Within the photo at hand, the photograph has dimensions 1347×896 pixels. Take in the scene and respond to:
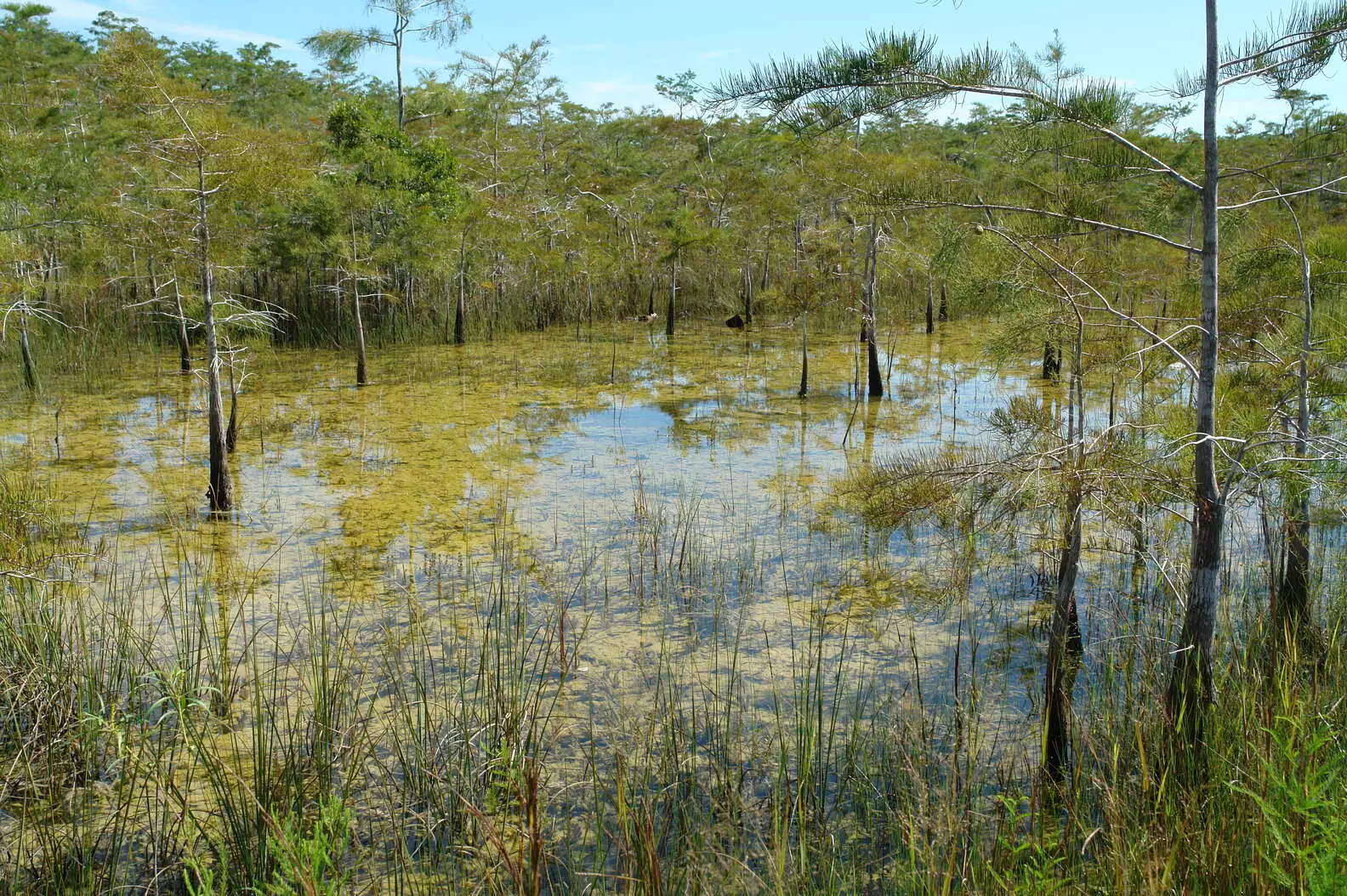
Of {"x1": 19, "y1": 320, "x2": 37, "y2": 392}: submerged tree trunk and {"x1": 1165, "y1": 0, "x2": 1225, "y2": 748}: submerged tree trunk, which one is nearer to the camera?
{"x1": 1165, "y1": 0, "x2": 1225, "y2": 748}: submerged tree trunk

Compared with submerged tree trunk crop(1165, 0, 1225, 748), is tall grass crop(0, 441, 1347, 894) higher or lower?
lower

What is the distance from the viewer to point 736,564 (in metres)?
6.23

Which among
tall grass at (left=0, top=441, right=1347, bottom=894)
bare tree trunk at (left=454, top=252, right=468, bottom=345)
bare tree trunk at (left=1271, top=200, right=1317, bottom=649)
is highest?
bare tree trunk at (left=454, top=252, right=468, bottom=345)

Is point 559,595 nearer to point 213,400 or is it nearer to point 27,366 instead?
point 213,400

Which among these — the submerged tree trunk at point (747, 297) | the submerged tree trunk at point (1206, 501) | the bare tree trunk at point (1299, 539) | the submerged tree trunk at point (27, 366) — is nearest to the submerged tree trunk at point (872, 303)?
the bare tree trunk at point (1299, 539)

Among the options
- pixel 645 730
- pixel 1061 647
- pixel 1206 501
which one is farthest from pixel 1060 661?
pixel 645 730

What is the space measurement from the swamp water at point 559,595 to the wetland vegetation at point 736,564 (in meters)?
0.05

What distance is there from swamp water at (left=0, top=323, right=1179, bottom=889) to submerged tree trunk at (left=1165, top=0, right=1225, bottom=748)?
0.67 m

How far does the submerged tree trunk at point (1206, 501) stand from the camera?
10.1 ft

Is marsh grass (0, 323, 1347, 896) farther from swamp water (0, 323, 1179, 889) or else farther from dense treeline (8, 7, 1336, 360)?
dense treeline (8, 7, 1336, 360)

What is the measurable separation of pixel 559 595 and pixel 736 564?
1.33m

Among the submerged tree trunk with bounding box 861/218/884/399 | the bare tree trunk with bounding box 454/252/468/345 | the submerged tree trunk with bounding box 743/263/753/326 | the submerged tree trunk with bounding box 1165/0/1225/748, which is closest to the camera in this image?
the submerged tree trunk with bounding box 1165/0/1225/748

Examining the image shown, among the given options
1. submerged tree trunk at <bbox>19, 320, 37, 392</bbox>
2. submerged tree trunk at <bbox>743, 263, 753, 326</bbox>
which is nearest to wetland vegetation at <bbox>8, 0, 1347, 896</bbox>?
submerged tree trunk at <bbox>19, 320, 37, 392</bbox>

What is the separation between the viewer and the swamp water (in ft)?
10.8
